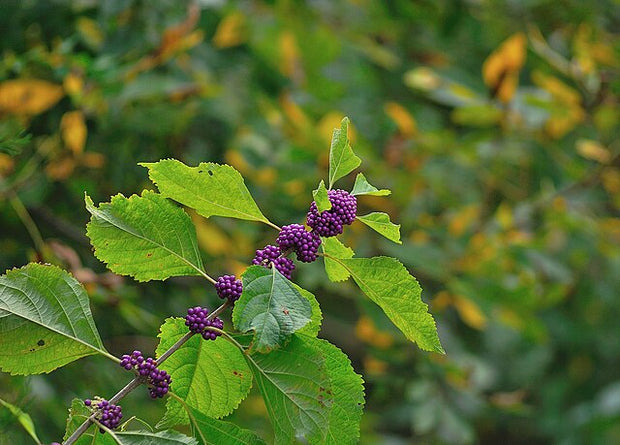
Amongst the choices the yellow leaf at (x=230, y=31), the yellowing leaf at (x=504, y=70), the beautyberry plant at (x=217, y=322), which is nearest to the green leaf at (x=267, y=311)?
the beautyberry plant at (x=217, y=322)

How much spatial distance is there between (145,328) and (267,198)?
0.38 meters

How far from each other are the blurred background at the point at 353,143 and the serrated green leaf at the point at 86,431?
37cm

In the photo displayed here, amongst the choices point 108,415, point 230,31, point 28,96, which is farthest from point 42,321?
point 230,31

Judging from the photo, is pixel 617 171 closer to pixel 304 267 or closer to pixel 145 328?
pixel 304 267

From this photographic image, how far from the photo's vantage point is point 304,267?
1.18 meters

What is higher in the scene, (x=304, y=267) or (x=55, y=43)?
(x=55, y=43)

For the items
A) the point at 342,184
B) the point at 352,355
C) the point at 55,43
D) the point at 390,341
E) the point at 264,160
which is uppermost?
the point at 55,43

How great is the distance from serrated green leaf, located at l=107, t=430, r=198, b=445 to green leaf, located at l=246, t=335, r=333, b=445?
0.13 ft

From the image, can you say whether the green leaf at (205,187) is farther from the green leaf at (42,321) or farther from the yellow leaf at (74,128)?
the yellow leaf at (74,128)

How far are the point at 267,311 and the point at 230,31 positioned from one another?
0.89 meters

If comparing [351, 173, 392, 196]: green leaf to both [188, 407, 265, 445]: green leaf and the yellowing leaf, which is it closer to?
[188, 407, 265, 445]: green leaf

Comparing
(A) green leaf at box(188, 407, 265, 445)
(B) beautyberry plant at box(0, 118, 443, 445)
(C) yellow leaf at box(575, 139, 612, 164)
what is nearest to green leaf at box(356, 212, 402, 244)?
(B) beautyberry plant at box(0, 118, 443, 445)

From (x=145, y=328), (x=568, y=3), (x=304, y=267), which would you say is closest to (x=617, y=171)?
(x=568, y=3)

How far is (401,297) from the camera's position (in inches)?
15.9
